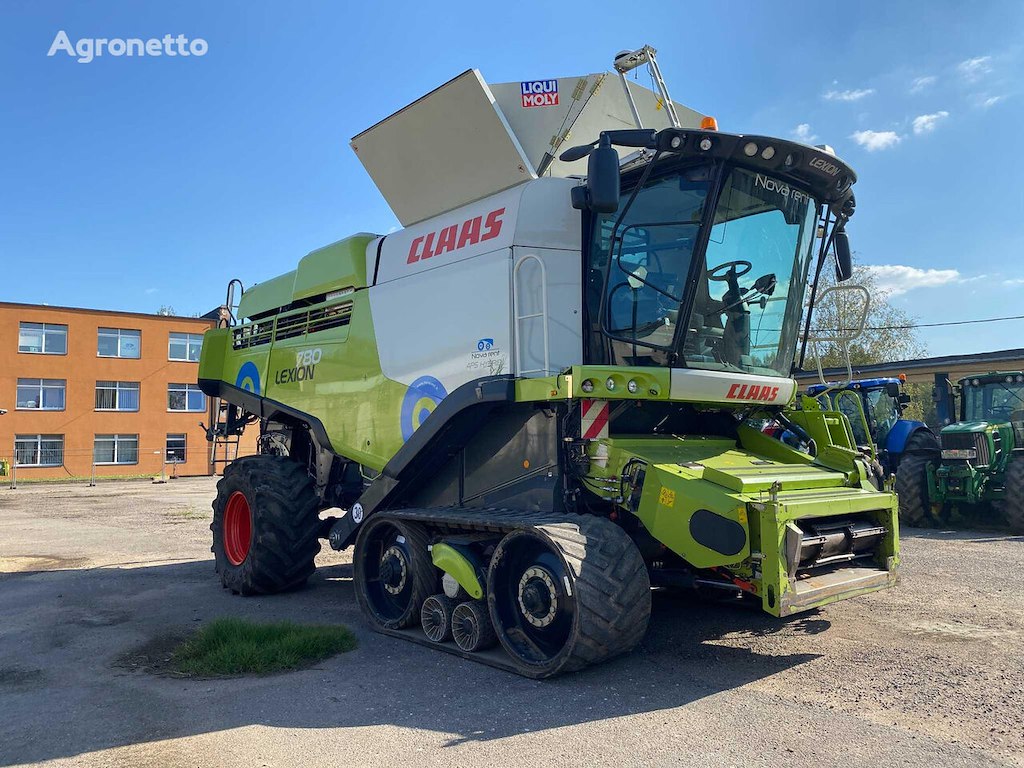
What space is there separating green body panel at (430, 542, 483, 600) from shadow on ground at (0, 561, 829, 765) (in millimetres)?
494


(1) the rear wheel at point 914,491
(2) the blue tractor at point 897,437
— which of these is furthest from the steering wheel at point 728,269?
(1) the rear wheel at point 914,491

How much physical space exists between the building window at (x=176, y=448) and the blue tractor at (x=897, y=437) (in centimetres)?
3176

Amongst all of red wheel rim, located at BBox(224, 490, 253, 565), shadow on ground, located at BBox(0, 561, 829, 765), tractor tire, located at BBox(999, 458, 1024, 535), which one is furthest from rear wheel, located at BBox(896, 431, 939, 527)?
red wheel rim, located at BBox(224, 490, 253, 565)

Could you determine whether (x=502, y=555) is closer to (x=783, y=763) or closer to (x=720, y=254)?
(x=783, y=763)

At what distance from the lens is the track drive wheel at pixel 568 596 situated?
14.5ft

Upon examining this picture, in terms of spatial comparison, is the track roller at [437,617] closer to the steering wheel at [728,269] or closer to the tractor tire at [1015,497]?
the steering wheel at [728,269]

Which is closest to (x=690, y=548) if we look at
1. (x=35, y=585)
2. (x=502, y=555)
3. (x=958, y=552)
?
(x=502, y=555)

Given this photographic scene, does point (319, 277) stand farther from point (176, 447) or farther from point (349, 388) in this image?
point (176, 447)

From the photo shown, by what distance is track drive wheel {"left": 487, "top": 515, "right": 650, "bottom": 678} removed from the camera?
14.5 feet

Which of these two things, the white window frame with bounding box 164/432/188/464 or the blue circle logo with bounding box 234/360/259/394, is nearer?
the blue circle logo with bounding box 234/360/259/394

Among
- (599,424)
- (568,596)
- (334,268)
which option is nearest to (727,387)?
(599,424)

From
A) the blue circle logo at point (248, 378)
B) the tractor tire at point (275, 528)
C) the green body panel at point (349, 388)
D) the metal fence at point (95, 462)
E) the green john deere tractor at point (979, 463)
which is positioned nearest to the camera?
the green body panel at point (349, 388)

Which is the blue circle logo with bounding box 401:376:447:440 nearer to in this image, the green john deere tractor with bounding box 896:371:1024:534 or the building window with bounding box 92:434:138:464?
the green john deere tractor with bounding box 896:371:1024:534

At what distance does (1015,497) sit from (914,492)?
1528mm
